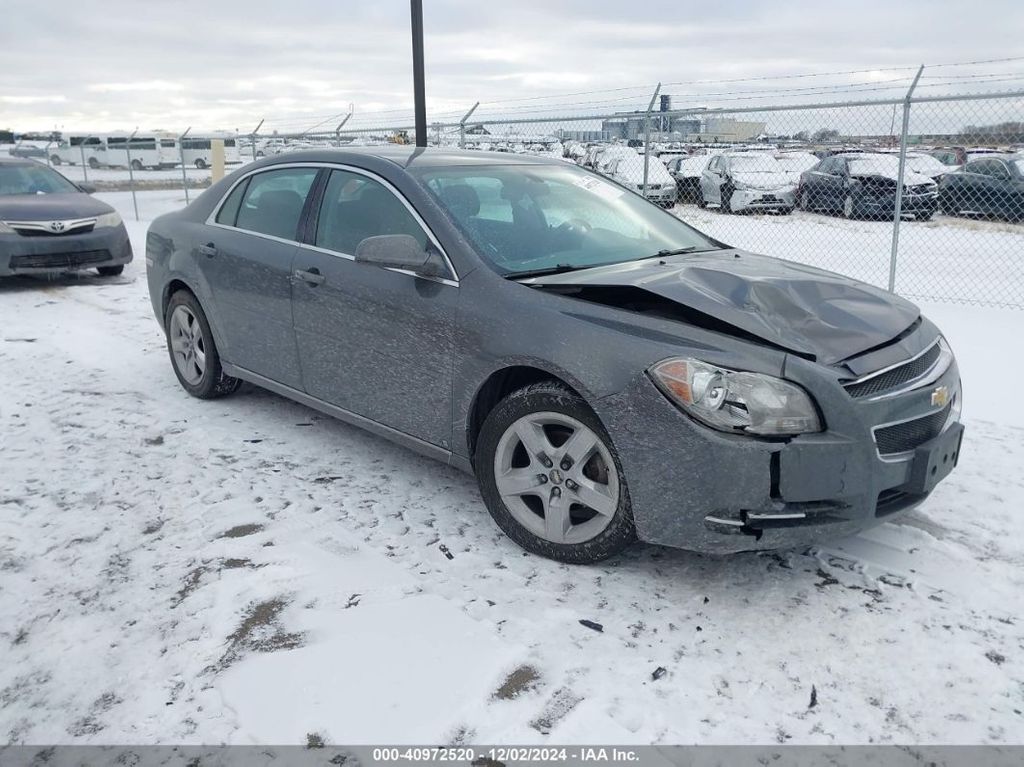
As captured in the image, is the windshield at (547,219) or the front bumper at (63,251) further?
the front bumper at (63,251)

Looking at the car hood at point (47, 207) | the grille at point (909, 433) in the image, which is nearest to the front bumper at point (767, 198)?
the car hood at point (47, 207)

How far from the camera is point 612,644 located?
9.25ft

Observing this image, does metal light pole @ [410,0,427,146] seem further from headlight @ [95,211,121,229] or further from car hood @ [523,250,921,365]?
car hood @ [523,250,921,365]

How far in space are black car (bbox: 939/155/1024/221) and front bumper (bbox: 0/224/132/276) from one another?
13.4 m

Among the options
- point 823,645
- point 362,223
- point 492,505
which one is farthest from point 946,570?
point 362,223

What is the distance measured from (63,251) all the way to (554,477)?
807cm

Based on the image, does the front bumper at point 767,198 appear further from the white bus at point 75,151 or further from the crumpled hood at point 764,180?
the white bus at point 75,151

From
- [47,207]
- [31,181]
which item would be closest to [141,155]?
[31,181]

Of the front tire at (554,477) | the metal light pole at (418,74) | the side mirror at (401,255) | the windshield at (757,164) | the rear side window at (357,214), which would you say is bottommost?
the front tire at (554,477)

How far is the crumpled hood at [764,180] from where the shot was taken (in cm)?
1399

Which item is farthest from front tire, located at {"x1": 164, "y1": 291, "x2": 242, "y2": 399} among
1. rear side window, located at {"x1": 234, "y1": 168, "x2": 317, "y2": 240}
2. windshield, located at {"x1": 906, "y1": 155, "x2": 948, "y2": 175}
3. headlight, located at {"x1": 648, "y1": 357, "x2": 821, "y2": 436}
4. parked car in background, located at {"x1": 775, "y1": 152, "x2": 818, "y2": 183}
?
windshield, located at {"x1": 906, "y1": 155, "x2": 948, "y2": 175}

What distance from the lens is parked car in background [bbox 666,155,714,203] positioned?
51.6ft

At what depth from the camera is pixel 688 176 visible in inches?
627

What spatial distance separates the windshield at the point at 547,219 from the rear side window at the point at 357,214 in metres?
0.19
